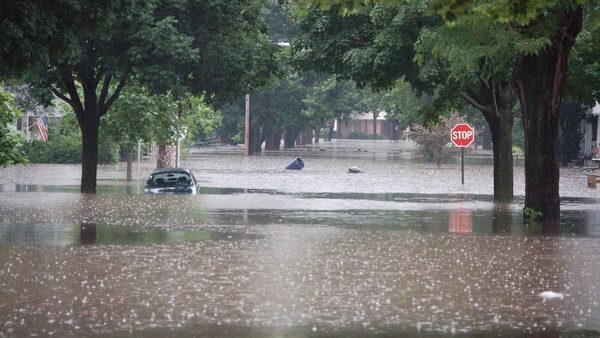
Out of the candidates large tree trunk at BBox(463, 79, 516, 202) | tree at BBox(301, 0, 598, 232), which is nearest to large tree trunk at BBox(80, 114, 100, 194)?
large tree trunk at BBox(463, 79, 516, 202)

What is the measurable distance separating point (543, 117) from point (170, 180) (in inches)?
632

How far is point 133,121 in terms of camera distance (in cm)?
4900

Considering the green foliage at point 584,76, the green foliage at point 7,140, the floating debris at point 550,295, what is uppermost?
the green foliage at point 584,76

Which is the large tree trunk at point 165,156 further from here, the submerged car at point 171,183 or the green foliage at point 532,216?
the green foliage at point 532,216

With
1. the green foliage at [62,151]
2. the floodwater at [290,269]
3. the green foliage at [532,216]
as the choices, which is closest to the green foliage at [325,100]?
the green foliage at [62,151]

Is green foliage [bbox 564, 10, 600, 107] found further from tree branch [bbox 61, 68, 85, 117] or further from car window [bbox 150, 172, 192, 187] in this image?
tree branch [bbox 61, 68, 85, 117]

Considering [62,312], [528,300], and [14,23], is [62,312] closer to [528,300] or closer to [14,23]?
[528,300]

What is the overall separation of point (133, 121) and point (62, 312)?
1451 inches

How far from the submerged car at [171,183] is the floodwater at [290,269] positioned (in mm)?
3186

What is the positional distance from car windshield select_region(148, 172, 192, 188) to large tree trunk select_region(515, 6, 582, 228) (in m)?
14.8

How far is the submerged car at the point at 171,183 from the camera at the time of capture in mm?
38000

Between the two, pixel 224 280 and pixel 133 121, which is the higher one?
pixel 133 121

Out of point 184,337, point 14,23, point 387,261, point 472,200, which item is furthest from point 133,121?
point 184,337

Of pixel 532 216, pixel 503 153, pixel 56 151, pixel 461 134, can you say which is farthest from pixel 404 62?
pixel 56 151
